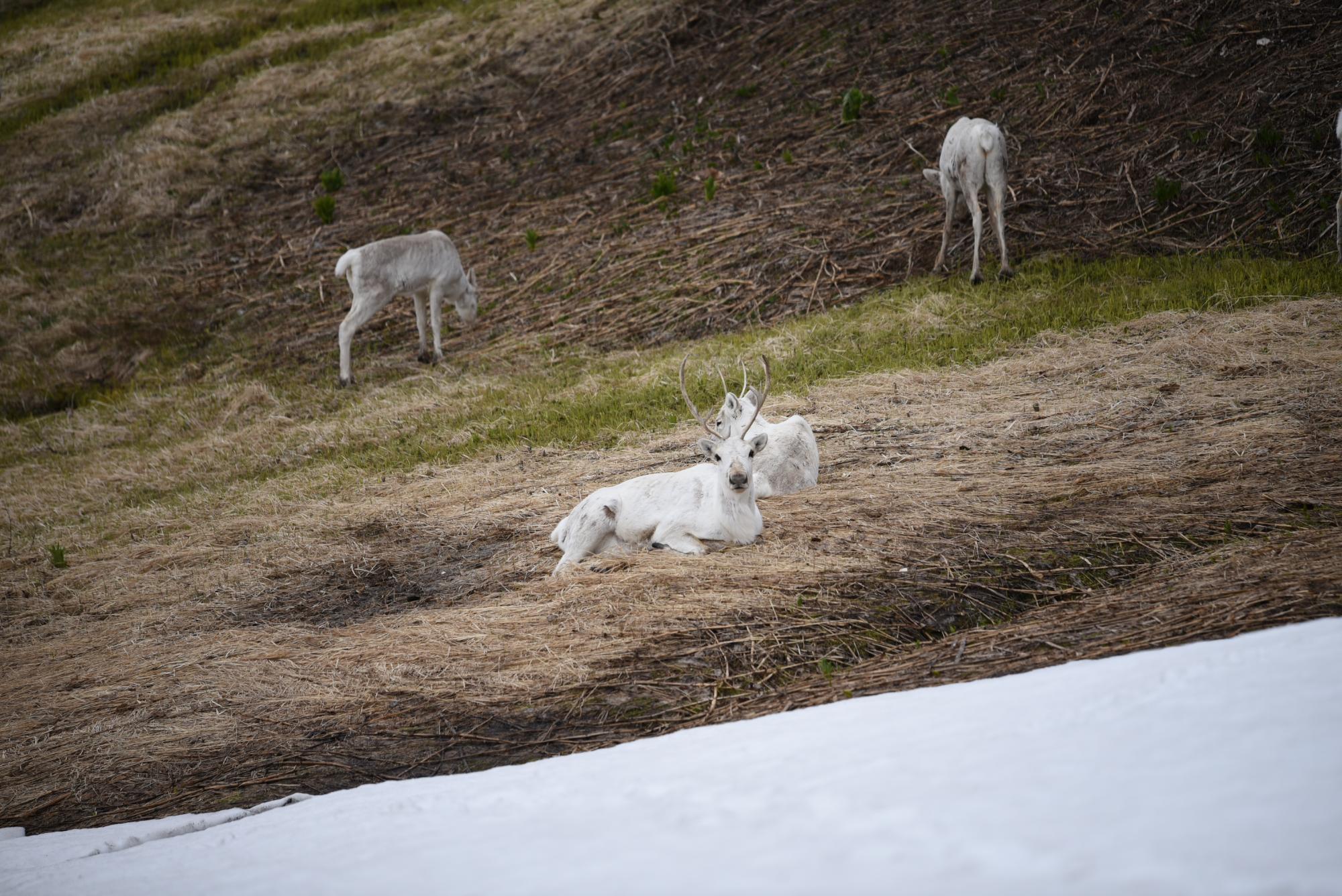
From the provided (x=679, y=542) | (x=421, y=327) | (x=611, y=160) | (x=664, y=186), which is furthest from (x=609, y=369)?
(x=611, y=160)

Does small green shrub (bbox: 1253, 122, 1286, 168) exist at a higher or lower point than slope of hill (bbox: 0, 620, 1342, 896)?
higher

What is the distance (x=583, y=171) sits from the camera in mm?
17953

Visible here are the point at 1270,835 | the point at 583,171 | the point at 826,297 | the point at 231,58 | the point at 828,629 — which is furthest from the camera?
the point at 231,58

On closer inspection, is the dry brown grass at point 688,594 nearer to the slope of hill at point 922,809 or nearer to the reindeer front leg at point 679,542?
the reindeer front leg at point 679,542

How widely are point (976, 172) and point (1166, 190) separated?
2.36 metres

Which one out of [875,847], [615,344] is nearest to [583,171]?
[615,344]

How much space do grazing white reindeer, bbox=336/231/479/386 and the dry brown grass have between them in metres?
5.63

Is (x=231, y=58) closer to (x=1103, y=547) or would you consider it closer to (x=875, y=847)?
(x=1103, y=547)

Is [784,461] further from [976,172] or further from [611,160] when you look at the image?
[611,160]

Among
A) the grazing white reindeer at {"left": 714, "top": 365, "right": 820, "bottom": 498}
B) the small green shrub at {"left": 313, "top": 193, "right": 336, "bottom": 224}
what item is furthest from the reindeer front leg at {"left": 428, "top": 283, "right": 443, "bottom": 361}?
the grazing white reindeer at {"left": 714, "top": 365, "right": 820, "bottom": 498}

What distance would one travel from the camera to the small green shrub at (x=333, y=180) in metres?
18.7

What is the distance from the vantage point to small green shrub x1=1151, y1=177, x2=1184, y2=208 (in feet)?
40.4

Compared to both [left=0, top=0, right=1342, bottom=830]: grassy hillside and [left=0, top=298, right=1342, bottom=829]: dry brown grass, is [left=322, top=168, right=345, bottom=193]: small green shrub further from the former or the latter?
[left=0, top=298, right=1342, bottom=829]: dry brown grass

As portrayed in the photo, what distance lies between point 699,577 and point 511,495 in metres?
3.17
